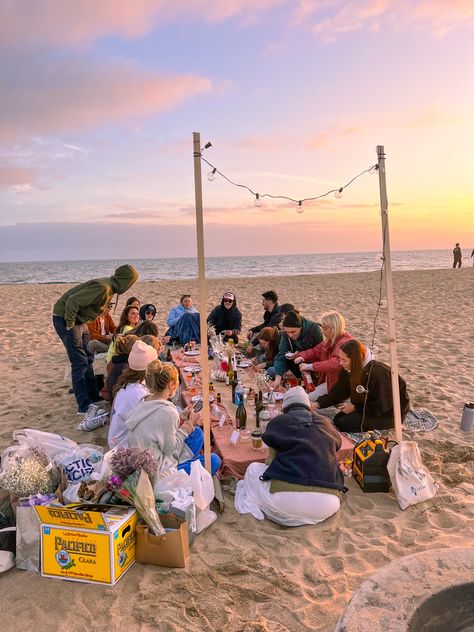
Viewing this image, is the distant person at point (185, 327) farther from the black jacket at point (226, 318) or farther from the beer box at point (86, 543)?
the beer box at point (86, 543)

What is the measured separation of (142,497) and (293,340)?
382 centimetres

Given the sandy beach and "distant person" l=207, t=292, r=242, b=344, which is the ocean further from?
the sandy beach

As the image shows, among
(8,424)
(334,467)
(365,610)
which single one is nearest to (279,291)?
(8,424)

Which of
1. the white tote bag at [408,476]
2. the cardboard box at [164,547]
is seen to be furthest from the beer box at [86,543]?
the white tote bag at [408,476]

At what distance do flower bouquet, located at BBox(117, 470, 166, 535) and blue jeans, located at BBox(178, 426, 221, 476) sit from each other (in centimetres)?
71

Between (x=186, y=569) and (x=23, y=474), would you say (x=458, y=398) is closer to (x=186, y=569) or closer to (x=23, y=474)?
(x=186, y=569)

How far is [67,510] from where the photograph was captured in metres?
2.80

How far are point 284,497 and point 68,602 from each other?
157 centimetres

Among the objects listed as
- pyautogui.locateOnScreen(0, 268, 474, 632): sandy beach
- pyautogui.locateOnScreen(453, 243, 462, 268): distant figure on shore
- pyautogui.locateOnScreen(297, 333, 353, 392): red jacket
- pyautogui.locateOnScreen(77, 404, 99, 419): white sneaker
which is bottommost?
pyautogui.locateOnScreen(0, 268, 474, 632): sandy beach

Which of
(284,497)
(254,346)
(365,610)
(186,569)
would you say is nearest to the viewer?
(365,610)

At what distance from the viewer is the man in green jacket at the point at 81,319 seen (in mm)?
5906

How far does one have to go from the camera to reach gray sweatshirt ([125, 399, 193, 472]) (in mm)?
3523

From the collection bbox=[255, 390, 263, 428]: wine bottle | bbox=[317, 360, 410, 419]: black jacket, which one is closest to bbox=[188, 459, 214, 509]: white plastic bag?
bbox=[255, 390, 263, 428]: wine bottle

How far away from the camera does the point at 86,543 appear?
284 centimetres
